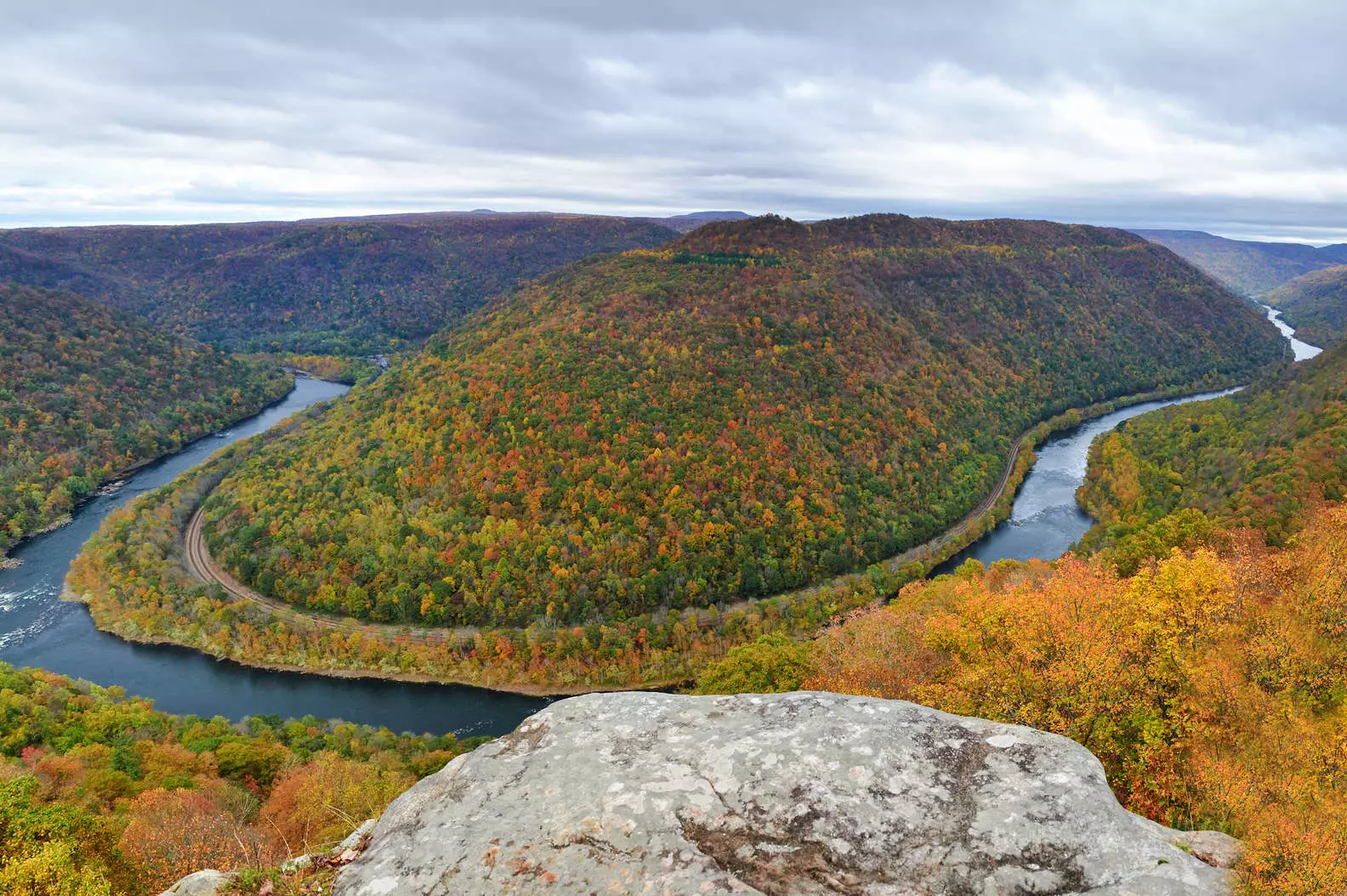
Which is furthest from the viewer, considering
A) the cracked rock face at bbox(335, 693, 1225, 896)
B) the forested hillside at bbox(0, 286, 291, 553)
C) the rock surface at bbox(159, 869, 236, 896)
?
the forested hillside at bbox(0, 286, 291, 553)

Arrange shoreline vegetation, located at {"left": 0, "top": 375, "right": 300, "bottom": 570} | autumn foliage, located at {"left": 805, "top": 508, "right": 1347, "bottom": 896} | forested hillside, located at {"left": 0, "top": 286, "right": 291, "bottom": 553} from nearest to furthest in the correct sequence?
autumn foliage, located at {"left": 805, "top": 508, "right": 1347, "bottom": 896} → shoreline vegetation, located at {"left": 0, "top": 375, "right": 300, "bottom": 570} → forested hillside, located at {"left": 0, "top": 286, "right": 291, "bottom": 553}

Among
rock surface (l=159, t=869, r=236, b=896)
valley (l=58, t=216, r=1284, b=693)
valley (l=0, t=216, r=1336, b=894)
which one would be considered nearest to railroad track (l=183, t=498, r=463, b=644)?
valley (l=0, t=216, r=1336, b=894)

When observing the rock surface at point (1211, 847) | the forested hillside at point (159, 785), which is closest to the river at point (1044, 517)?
the forested hillside at point (159, 785)

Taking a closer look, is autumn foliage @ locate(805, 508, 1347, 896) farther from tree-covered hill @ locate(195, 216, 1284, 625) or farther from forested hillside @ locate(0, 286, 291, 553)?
forested hillside @ locate(0, 286, 291, 553)

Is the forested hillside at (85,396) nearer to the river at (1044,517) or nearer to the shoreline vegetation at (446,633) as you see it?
the shoreline vegetation at (446,633)

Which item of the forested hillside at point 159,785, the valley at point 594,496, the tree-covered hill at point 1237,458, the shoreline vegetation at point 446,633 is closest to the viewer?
the forested hillside at point 159,785

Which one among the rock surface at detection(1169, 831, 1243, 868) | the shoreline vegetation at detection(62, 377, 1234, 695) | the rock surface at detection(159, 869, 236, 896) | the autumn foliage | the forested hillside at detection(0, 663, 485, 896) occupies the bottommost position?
the shoreline vegetation at detection(62, 377, 1234, 695)
